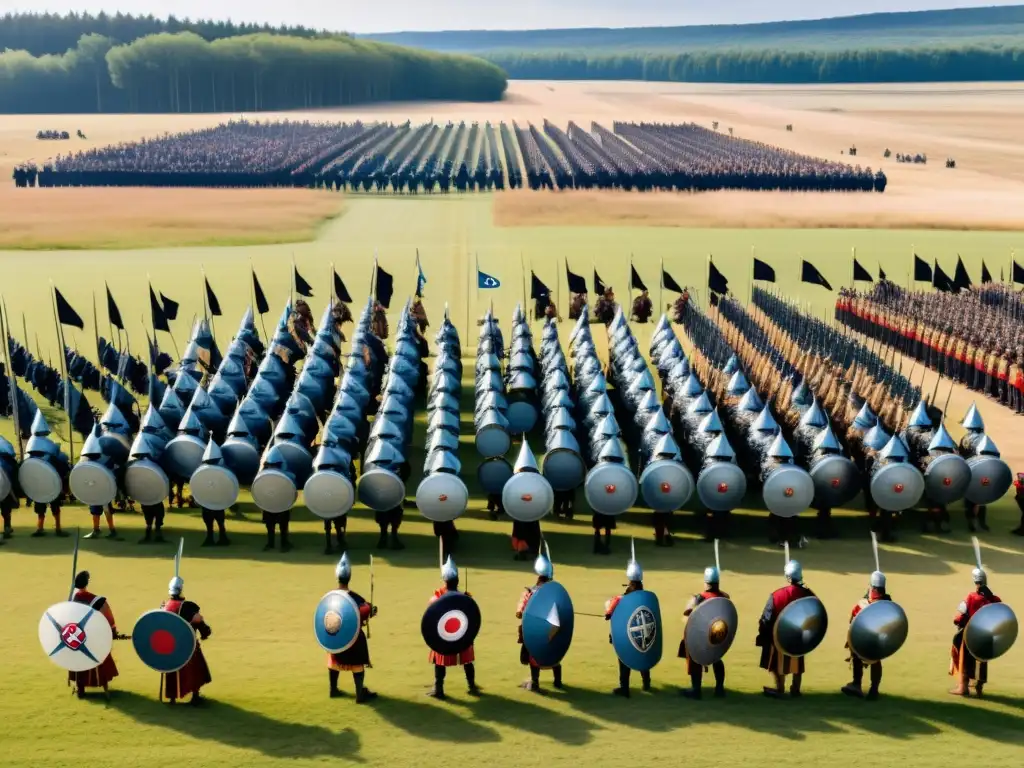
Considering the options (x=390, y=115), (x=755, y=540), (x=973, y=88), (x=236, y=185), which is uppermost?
(x=973, y=88)

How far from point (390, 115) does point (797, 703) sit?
136021 millimetres

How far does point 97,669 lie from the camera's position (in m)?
12.8

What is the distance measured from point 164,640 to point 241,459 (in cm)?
656

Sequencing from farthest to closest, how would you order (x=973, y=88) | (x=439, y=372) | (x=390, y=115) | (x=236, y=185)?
(x=973, y=88), (x=390, y=115), (x=236, y=185), (x=439, y=372)

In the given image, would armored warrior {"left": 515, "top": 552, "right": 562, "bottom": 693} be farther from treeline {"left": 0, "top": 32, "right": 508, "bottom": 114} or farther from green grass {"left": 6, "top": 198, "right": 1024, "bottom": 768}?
treeline {"left": 0, "top": 32, "right": 508, "bottom": 114}

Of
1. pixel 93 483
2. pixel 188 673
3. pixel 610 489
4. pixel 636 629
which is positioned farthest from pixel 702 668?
pixel 93 483

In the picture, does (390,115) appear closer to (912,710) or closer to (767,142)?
(767,142)

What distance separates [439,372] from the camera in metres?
22.4

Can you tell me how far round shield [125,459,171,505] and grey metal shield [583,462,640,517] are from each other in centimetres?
560

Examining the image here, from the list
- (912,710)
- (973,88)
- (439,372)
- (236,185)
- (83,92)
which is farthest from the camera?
(973,88)

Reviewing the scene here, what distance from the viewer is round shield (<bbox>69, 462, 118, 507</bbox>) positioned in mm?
17766

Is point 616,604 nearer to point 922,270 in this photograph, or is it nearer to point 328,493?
point 328,493

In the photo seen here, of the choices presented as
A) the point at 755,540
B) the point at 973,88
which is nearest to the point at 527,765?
the point at 755,540

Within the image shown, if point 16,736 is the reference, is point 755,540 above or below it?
above
